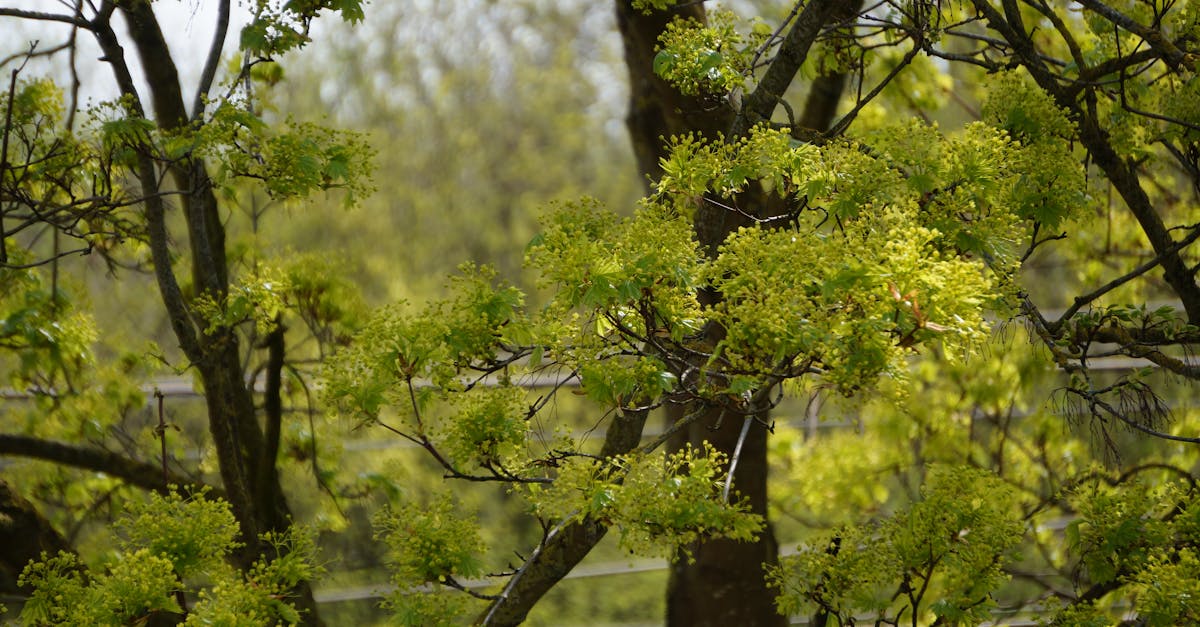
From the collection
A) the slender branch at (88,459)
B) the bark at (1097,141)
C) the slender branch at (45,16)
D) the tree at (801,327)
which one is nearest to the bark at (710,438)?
the tree at (801,327)

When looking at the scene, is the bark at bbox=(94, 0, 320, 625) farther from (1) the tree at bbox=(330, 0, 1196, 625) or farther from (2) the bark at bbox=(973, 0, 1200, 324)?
(2) the bark at bbox=(973, 0, 1200, 324)

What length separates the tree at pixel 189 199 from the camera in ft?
9.04

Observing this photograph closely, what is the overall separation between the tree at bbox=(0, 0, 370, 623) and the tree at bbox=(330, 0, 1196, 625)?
0.64 metres

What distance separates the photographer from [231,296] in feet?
9.80

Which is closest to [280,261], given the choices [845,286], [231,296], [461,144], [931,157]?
[231,296]

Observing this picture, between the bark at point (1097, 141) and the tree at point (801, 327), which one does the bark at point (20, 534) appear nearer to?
the tree at point (801, 327)

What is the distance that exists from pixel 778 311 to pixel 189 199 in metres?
2.14

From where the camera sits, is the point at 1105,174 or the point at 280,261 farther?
the point at 280,261

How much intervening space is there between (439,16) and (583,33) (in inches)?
67.7

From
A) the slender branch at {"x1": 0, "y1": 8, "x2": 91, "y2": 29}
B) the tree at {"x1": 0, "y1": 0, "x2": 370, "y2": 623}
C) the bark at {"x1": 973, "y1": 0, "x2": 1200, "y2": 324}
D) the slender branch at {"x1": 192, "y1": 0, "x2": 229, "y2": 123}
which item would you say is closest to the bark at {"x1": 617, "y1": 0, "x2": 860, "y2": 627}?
the bark at {"x1": 973, "y1": 0, "x2": 1200, "y2": 324}

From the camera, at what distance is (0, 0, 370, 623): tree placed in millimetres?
2756

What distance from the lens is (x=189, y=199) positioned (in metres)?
3.26

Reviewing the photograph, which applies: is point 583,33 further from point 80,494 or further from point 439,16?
point 80,494

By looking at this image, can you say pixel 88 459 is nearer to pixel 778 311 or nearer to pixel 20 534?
pixel 20 534
